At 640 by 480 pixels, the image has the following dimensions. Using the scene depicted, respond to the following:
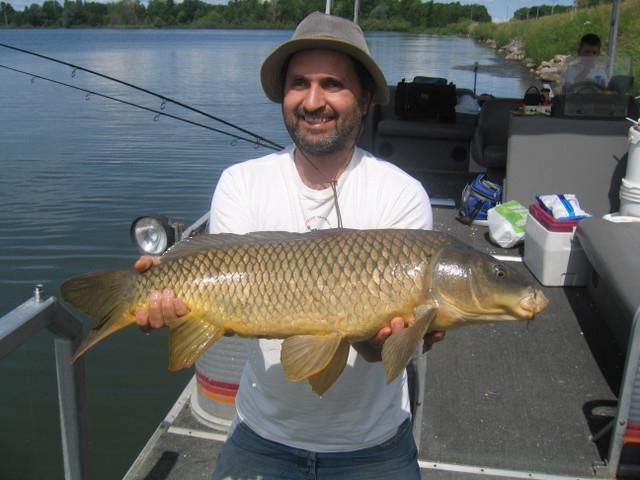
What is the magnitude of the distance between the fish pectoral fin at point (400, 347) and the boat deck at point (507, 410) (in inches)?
→ 60.2

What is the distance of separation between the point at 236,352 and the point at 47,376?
3.51 meters

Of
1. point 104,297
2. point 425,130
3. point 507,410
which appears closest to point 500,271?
point 104,297

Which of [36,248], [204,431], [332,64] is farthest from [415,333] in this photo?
[36,248]

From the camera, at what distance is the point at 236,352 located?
3.42 meters

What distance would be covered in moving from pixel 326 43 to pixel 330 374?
1008mm

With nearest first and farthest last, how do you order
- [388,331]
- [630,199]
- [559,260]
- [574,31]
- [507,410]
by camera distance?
[388,331] < [507,410] < [559,260] < [630,199] < [574,31]

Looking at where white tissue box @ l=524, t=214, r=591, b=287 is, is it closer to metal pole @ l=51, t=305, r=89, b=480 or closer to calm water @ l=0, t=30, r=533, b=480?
calm water @ l=0, t=30, r=533, b=480

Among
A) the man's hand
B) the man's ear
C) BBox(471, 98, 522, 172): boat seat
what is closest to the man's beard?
the man's ear

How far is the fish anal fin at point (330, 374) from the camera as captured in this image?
6.34 ft

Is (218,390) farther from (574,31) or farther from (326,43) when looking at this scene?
(574,31)

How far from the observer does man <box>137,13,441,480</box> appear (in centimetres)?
211

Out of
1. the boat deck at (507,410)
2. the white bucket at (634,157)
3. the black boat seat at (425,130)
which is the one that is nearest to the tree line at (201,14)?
the black boat seat at (425,130)

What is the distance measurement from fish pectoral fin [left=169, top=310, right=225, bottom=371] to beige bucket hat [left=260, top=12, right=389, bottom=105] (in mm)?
853

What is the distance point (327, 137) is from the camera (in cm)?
211
